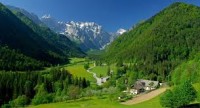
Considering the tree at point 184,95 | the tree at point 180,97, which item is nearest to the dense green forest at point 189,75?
the tree at point 184,95

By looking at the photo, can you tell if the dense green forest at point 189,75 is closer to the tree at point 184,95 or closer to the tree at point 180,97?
the tree at point 184,95

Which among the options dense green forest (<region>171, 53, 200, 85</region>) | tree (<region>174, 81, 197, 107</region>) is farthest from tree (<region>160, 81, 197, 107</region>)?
dense green forest (<region>171, 53, 200, 85</region>)

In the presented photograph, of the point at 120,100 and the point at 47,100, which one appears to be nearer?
the point at 120,100

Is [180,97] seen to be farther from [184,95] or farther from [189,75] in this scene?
[189,75]

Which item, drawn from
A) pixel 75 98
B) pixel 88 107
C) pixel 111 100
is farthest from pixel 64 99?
pixel 88 107

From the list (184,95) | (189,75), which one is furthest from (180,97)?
(189,75)

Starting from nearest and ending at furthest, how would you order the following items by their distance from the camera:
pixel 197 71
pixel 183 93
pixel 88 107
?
pixel 183 93
pixel 88 107
pixel 197 71

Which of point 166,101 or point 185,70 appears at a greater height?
point 185,70

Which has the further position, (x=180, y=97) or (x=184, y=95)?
(x=180, y=97)

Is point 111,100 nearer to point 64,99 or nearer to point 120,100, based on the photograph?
point 120,100

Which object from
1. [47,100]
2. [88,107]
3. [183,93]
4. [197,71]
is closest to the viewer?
[183,93]

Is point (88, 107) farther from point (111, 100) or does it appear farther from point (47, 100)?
point (47, 100)
